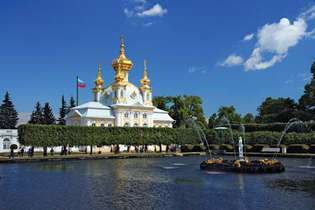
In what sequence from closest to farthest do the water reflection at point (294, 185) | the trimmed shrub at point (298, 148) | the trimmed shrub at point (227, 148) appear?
the water reflection at point (294, 185) → the trimmed shrub at point (298, 148) → the trimmed shrub at point (227, 148)

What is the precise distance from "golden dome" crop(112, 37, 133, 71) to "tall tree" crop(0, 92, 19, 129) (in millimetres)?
32983

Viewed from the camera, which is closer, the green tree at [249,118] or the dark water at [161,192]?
the dark water at [161,192]

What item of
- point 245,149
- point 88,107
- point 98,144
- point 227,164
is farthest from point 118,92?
point 227,164

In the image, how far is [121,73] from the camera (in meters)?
94.4

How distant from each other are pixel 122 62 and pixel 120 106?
1286 cm

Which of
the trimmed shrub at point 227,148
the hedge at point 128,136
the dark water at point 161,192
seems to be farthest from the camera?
the trimmed shrub at point 227,148

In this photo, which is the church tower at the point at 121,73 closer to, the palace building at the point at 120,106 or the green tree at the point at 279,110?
the palace building at the point at 120,106

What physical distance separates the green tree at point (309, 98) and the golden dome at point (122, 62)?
4044cm

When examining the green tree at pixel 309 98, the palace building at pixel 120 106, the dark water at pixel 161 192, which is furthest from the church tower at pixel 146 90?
the dark water at pixel 161 192

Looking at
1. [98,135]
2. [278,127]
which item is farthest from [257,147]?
[98,135]

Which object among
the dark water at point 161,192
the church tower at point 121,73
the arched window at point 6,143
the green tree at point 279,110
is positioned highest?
the church tower at point 121,73

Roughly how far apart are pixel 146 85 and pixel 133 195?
7782 centimetres

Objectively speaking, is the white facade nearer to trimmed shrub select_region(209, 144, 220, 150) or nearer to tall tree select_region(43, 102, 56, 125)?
tall tree select_region(43, 102, 56, 125)

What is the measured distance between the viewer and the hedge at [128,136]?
194ft
